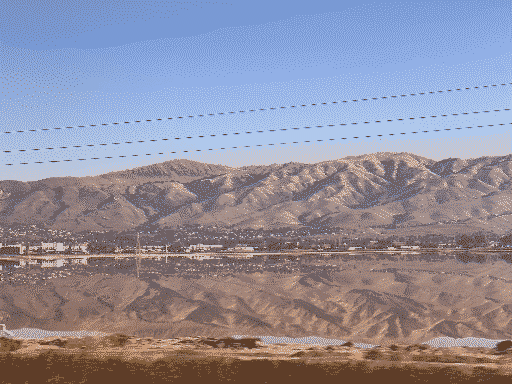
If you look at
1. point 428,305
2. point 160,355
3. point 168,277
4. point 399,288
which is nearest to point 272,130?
point 160,355

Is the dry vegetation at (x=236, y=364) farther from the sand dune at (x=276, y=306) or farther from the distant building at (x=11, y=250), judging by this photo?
the distant building at (x=11, y=250)

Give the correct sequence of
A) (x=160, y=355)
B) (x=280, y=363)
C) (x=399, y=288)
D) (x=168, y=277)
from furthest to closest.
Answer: (x=168, y=277), (x=399, y=288), (x=160, y=355), (x=280, y=363)

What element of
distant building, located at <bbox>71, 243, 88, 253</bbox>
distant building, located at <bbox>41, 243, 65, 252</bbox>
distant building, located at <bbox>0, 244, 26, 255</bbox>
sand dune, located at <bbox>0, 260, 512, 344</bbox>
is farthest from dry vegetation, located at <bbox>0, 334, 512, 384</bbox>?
distant building, located at <bbox>71, 243, 88, 253</bbox>

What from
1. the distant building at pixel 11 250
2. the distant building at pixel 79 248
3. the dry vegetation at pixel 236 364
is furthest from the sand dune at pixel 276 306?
the distant building at pixel 79 248

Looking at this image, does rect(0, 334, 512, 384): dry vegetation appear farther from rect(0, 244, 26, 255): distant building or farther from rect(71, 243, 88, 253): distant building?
rect(71, 243, 88, 253): distant building

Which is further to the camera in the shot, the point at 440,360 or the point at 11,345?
the point at 11,345

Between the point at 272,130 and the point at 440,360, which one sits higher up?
the point at 272,130

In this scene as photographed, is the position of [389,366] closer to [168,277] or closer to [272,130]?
[272,130]

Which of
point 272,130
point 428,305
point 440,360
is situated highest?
point 272,130

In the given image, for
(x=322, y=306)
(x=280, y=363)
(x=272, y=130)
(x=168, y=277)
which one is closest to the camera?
(x=280, y=363)

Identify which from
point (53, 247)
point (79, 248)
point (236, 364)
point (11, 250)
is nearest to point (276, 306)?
point (236, 364)
